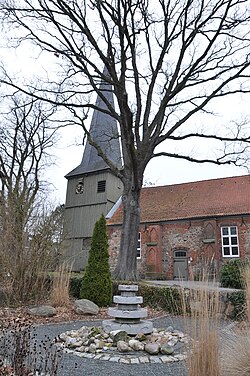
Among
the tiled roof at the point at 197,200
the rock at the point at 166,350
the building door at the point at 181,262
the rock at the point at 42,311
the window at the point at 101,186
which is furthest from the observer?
the window at the point at 101,186

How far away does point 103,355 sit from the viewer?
179 inches

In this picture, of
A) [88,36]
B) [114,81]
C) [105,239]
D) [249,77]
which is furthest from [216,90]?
[105,239]

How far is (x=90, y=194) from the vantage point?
2441 cm

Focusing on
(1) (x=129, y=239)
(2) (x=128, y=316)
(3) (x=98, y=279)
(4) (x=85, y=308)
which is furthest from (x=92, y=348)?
(1) (x=129, y=239)

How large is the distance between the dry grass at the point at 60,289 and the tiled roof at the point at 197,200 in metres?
12.4

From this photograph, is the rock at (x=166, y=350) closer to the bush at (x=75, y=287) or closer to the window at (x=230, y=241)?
the bush at (x=75, y=287)

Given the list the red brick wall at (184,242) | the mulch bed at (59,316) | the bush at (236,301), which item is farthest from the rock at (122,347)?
the red brick wall at (184,242)

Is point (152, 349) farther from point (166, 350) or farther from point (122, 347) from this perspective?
point (122, 347)

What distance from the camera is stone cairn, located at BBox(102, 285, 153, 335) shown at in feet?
18.2

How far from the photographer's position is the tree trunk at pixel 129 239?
39.8 feet

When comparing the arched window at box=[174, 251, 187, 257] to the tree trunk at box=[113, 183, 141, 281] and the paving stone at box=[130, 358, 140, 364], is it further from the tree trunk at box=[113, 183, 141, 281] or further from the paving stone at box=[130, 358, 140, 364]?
the paving stone at box=[130, 358, 140, 364]

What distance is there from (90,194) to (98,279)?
585 inches

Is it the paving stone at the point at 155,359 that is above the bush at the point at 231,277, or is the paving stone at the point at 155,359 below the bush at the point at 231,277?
below

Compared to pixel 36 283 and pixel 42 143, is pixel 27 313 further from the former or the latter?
pixel 42 143
